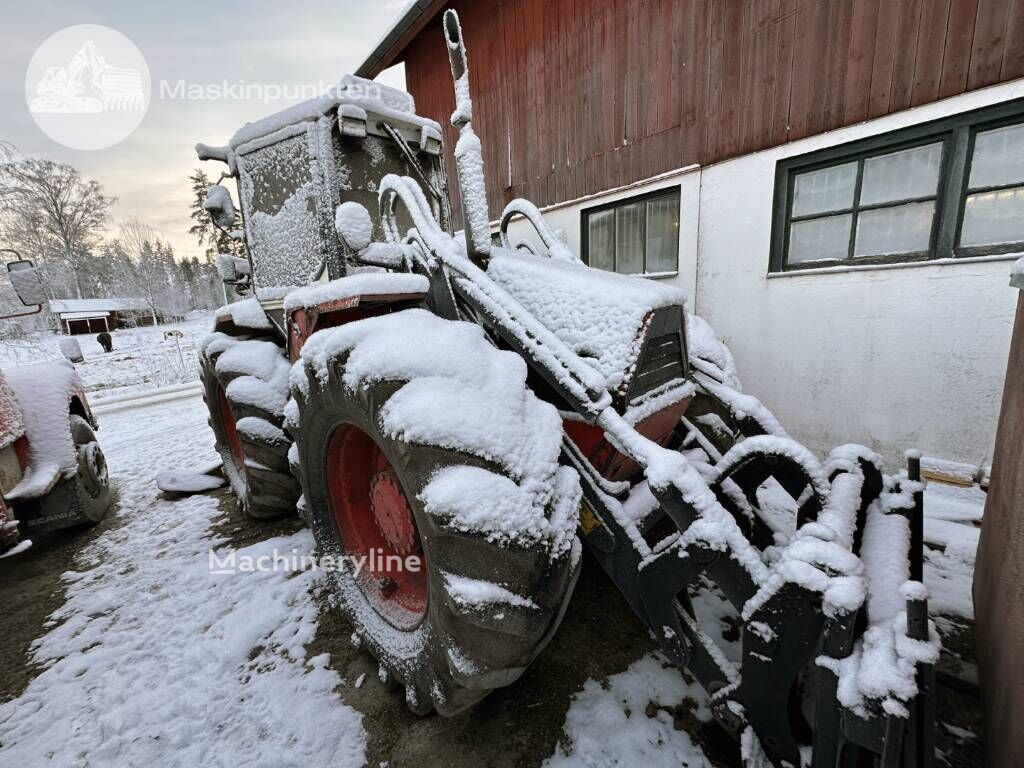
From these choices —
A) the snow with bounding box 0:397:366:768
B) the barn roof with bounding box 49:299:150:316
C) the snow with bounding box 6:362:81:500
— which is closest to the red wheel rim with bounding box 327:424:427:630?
the snow with bounding box 0:397:366:768

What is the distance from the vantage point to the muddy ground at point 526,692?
1.49 metres

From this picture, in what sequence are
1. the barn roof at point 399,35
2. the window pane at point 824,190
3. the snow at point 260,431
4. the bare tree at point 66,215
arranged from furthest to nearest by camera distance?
the bare tree at point 66,215 → the barn roof at point 399,35 → the window pane at point 824,190 → the snow at point 260,431

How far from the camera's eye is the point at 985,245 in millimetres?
3152

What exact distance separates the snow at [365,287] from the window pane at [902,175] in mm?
3930

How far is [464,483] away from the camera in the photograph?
3.73ft

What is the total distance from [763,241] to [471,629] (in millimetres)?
4366

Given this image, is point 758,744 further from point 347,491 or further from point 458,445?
point 347,491

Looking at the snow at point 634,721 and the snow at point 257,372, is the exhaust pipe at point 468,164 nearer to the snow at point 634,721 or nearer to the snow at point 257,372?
the snow at point 257,372

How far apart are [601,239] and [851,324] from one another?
2946 millimetres

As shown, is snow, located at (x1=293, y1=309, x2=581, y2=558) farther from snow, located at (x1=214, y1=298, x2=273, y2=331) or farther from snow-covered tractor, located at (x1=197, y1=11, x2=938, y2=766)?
snow, located at (x1=214, y1=298, x2=273, y2=331)

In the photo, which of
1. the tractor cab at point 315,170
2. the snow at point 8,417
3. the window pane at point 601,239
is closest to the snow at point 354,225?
the tractor cab at point 315,170

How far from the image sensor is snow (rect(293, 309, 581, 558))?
3.70 feet

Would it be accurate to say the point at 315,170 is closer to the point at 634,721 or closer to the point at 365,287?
the point at 365,287

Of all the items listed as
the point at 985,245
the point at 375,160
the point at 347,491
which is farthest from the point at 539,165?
the point at 347,491
